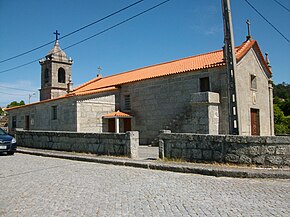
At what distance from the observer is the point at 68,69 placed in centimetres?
3266

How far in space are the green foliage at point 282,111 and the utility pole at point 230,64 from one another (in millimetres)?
20218

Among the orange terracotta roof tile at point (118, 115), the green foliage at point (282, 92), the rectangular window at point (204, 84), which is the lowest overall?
the orange terracotta roof tile at point (118, 115)

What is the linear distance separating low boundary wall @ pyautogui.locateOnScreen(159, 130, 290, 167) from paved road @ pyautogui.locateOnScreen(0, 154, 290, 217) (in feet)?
2.92

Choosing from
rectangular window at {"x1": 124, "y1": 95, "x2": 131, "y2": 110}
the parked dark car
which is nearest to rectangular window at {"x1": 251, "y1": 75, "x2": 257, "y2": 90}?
rectangular window at {"x1": 124, "y1": 95, "x2": 131, "y2": 110}

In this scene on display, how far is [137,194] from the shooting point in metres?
5.29

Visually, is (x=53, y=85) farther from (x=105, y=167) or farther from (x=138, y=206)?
(x=138, y=206)

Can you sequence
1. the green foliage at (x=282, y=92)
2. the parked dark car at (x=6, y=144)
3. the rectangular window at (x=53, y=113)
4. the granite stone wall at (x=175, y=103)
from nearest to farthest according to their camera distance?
the parked dark car at (x=6, y=144), the granite stone wall at (x=175, y=103), the rectangular window at (x=53, y=113), the green foliage at (x=282, y=92)

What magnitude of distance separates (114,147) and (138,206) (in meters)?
5.94

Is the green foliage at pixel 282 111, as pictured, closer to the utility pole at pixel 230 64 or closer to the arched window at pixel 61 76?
the utility pole at pixel 230 64

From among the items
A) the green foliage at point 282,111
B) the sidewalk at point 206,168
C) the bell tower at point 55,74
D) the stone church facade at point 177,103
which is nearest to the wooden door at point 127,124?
the stone church facade at point 177,103

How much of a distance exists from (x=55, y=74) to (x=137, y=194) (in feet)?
94.0

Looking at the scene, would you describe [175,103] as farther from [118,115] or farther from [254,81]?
[254,81]

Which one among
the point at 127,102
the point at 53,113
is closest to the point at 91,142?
the point at 127,102

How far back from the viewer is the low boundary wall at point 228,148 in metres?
7.04
